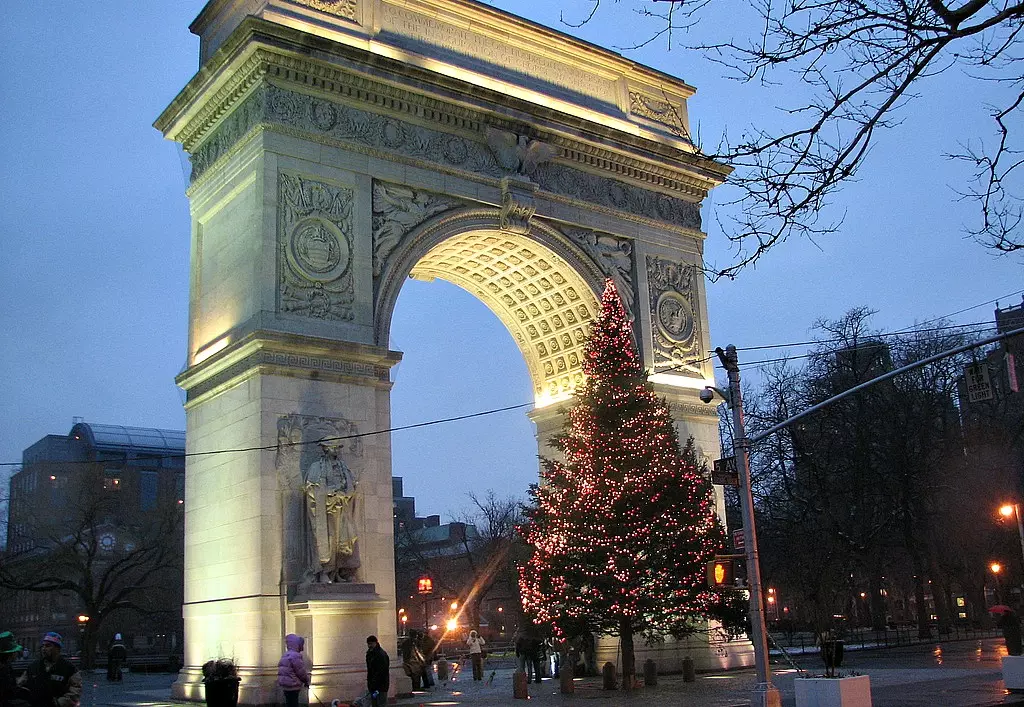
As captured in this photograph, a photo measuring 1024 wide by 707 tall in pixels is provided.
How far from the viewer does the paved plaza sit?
20.6m

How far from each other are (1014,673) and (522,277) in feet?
59.5

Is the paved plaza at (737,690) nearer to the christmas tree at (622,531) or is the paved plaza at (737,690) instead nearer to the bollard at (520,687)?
the bollard at (520,687)

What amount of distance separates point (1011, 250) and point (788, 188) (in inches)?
75.5

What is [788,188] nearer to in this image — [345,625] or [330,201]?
[345,625]

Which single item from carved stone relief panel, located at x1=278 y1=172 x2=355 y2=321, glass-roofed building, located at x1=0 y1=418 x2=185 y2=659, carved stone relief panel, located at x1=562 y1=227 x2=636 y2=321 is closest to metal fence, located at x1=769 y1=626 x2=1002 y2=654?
carved stone relief panel, located at x1=562 y1=227 x2=636 y2=321

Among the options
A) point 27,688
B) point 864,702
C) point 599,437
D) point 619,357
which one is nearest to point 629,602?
Answer: point 599,437

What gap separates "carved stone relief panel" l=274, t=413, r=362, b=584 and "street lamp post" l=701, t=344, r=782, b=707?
9.13 meters

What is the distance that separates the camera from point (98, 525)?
61812 millimetres

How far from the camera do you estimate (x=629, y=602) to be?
984 inches

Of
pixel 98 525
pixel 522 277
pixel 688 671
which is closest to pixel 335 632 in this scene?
pixel 688 671

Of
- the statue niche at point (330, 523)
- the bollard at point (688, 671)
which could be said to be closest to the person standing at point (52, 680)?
the statue niche at point (330, 523)

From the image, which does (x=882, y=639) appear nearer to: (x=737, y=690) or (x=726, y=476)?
(x=737, y=690)

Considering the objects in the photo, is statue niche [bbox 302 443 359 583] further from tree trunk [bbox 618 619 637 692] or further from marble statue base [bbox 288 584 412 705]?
tree trunk [bbox 618 619 637 692]

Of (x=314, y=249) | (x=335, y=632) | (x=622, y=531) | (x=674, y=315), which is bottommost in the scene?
(x=335, y=632)
